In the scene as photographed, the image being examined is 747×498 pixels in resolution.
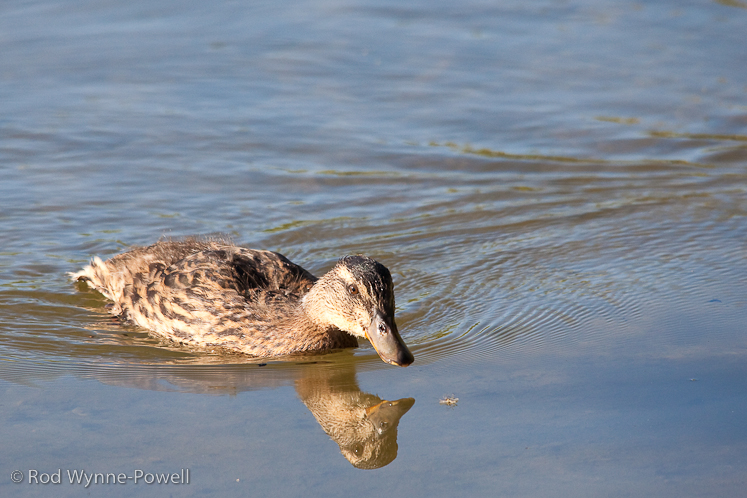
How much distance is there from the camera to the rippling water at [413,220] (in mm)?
5094

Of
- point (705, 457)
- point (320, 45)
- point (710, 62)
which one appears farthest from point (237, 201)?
point (710, 62)

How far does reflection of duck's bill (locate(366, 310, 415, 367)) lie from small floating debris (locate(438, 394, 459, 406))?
34cm

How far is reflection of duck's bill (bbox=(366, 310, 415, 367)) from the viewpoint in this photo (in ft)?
19.1

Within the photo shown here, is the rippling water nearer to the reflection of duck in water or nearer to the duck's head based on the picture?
the reflection of duck in water

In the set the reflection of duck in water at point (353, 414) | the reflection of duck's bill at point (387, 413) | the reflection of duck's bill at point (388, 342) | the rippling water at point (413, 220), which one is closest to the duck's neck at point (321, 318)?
the rippling water at point (413, 220)

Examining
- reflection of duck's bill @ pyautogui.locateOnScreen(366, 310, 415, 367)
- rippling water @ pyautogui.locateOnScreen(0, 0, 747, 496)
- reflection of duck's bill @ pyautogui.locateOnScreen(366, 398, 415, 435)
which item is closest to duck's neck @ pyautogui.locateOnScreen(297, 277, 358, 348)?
rippling water @ pyautogui.locateOnScreen(0, 0, 747, 496)

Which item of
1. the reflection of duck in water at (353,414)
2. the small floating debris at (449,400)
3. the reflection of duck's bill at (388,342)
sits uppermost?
the reflection of duck's bill at (388,342)

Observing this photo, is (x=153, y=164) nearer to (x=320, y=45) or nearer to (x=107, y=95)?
(x=107, y=95)

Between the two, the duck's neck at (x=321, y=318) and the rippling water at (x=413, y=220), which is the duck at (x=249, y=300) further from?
the rippling water at (x=413, y=220)

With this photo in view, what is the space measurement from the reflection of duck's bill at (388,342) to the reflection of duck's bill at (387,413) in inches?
10.9

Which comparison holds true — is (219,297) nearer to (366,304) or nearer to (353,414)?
(366,304)

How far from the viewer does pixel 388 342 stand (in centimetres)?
591

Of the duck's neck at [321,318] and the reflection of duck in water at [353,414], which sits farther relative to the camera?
the duck's neck at [321,318]

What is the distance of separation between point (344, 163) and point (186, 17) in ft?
17.0
